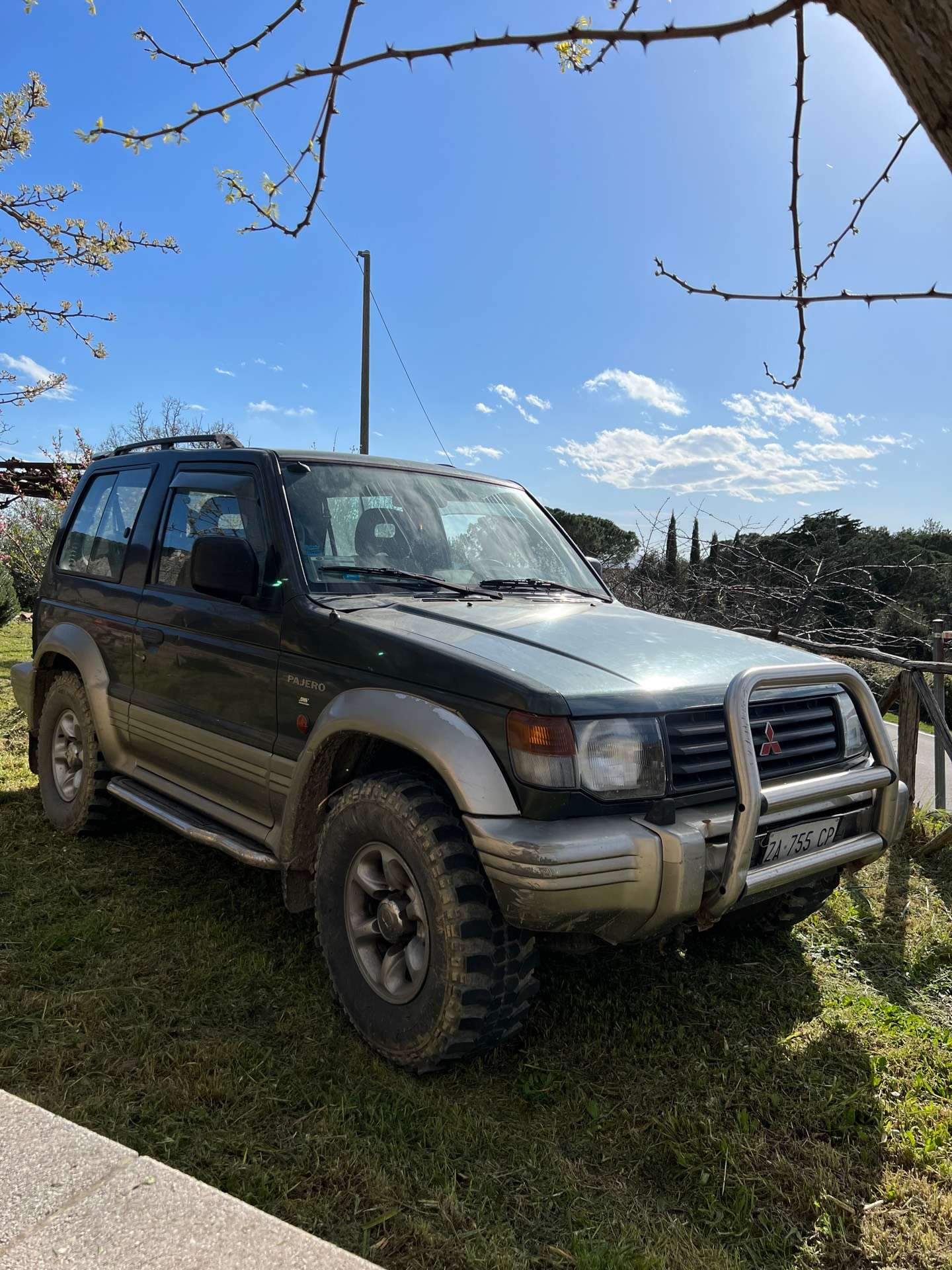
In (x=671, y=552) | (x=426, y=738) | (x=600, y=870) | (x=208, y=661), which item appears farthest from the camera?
(x=671, y=552)

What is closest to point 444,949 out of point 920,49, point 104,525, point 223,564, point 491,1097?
point 491,1097

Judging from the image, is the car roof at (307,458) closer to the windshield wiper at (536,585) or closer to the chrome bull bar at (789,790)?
the windshield wiper at (536,585)

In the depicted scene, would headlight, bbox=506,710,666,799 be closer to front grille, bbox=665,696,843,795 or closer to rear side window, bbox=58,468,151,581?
front grille, bbox=665,696,843,795

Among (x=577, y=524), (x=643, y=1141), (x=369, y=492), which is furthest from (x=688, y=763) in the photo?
(x=577, y=524)

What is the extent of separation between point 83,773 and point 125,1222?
3156mm

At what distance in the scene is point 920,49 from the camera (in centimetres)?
144

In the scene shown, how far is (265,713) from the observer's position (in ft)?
10.8

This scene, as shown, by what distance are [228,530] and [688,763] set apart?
7.43 feet

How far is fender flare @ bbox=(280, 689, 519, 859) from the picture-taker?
244 cm

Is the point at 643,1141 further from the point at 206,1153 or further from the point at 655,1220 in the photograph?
the point at 206,1153

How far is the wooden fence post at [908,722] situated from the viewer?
546 centimetres

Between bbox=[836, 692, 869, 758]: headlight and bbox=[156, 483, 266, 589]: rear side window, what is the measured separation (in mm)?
2316

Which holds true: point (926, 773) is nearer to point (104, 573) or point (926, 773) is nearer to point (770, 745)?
point (770, 745)

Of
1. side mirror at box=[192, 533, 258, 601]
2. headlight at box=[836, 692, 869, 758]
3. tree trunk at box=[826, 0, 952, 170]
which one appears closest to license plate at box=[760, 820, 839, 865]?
headlight at box=[836, 692, 869, 758]
